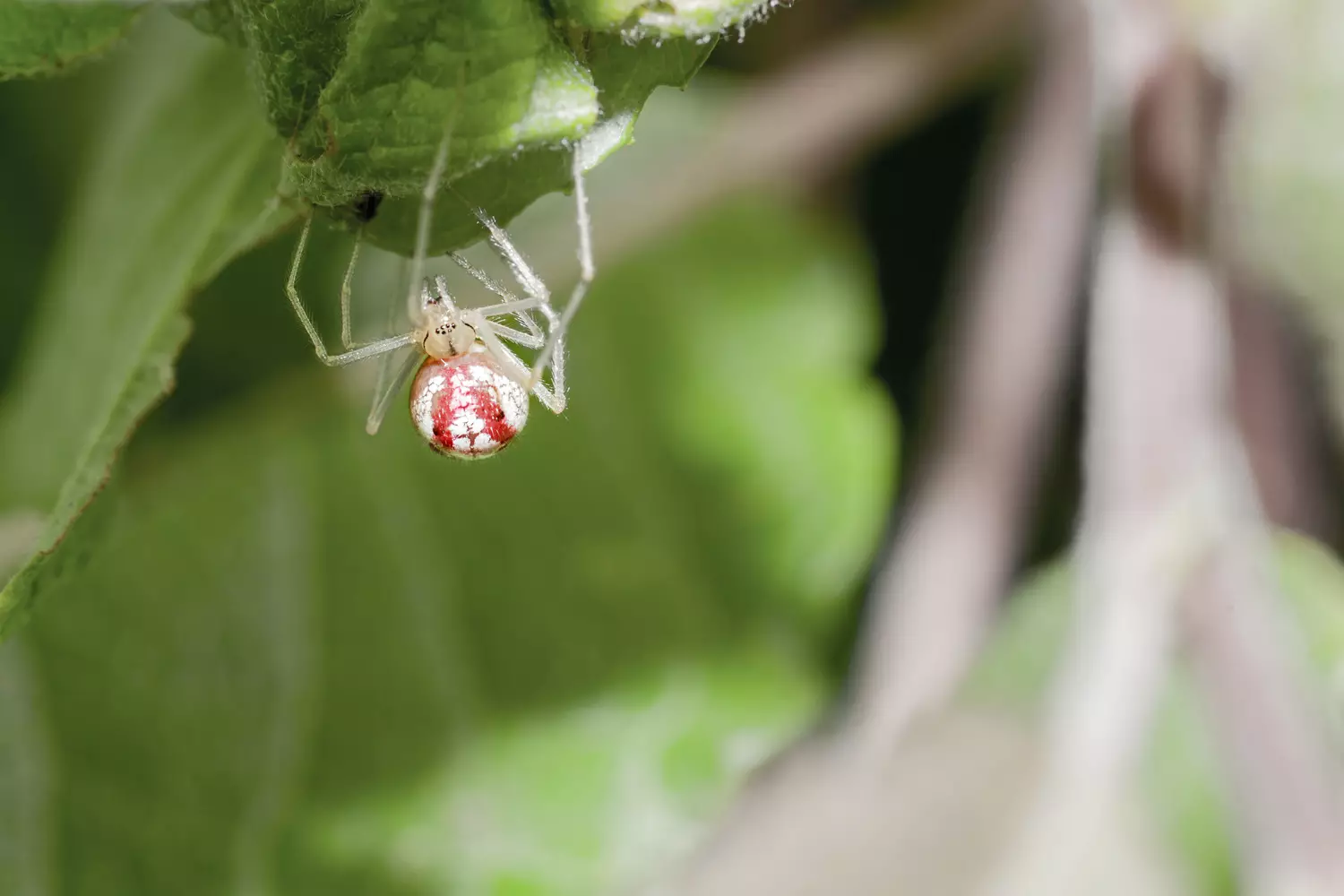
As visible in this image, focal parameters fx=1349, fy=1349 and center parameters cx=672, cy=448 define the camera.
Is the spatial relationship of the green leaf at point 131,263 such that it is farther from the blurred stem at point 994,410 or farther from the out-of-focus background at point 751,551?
the blurred stem at point 994,410

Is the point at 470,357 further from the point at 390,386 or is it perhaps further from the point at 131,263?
the point at 131,263

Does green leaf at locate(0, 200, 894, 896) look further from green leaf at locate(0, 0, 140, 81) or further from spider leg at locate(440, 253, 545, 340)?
green leaf at locate(0, 0, 140, 81)

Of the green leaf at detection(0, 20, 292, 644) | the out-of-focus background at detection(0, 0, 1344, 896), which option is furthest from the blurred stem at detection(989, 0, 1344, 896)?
the green leaf at detection(0, 20, 292, 644)

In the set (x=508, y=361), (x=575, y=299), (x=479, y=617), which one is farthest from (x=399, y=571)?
(x=575, y=299)

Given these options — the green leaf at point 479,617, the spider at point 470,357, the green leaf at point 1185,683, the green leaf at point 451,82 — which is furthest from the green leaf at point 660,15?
the green leaf at point 1185,683

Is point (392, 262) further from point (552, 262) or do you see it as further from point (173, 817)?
point (173, 817)

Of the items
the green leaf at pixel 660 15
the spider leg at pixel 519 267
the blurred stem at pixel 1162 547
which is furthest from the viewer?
the blurred stem at pixel 1162 547

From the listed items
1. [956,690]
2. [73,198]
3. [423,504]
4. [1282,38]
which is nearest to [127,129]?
[73,198]
